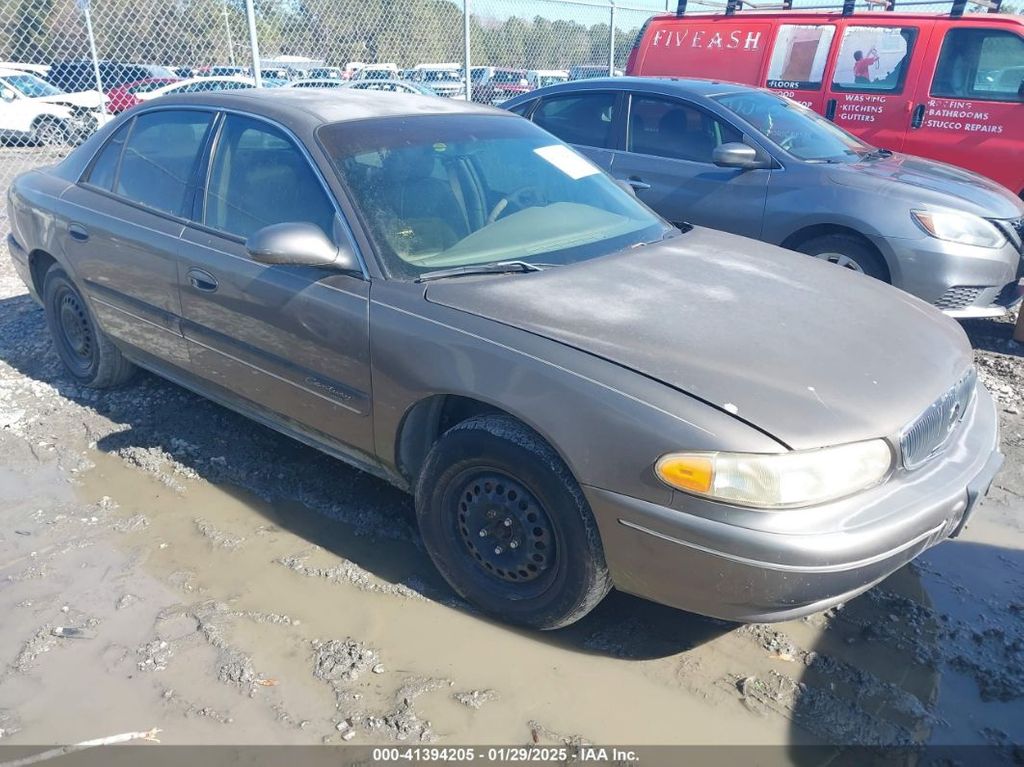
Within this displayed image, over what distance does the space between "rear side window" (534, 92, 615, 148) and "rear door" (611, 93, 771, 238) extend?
0.64 feet

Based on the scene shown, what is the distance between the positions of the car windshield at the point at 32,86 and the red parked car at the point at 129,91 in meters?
1.44

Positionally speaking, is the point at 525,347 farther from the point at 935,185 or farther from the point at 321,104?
the point at 935,185

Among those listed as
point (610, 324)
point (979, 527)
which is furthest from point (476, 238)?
point (979, 527)

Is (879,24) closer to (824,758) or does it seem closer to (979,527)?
(979,527)

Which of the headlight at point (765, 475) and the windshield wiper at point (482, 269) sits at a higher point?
the windshield wiper at point (482, 269)

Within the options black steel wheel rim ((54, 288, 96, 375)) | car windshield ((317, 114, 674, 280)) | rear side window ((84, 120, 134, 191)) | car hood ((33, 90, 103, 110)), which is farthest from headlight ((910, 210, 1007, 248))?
car hood ((33, 90, 103, 110))

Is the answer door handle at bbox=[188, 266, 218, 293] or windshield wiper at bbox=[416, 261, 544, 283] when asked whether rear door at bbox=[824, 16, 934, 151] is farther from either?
door handle at bbox=[188, 266, 218, 293]

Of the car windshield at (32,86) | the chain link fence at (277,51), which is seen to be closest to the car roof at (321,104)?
the chain link fence at (277,51)

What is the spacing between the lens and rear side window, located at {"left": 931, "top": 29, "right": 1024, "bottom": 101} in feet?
23.2

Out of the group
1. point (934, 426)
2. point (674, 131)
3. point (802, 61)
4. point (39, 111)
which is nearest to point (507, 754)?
point (934, 426)

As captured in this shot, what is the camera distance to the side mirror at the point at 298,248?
2.92m

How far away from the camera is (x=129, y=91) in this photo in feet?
58.3

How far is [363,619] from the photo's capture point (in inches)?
116

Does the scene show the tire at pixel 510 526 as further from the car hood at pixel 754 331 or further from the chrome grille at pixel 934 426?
the chrome grille at pixel 934 426
